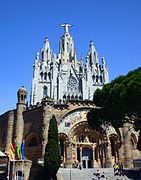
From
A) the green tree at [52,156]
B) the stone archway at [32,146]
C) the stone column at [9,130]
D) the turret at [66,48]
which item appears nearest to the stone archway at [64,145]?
the stone archway at [32,146]

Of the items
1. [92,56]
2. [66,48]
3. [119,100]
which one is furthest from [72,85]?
[119,100]

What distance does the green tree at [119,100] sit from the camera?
64.0ft

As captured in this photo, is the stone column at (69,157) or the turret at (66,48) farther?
the turret at (66,48)

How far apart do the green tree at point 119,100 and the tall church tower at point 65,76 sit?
37182 millimetres

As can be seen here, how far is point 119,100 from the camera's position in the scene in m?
20.2

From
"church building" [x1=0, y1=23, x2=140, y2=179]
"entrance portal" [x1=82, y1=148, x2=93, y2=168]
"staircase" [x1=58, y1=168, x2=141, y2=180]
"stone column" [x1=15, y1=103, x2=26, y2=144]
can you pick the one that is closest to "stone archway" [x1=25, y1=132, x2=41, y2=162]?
"church building" [x1=0, y1=23, x2=140, y2=179]

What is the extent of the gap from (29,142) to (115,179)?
1196cm

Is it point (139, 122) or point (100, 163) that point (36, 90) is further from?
point (139, 122)

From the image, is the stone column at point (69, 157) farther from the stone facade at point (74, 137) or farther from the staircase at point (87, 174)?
the staircase at point (87, 174)

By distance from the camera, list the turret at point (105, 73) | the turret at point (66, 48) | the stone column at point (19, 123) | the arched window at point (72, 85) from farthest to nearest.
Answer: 1. the turret at point (66, 48)
2. the turret at point (105, 73)
3. the arched window at point (72, 85)
4. the stone column at point (19, 123)

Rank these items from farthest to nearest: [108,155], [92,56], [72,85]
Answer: [92,56] < [72,85] < [108,155]

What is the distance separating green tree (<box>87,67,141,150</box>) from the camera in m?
19.5

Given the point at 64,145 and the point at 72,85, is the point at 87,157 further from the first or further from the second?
the point at 72,85

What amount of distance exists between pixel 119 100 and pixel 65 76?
161ft
